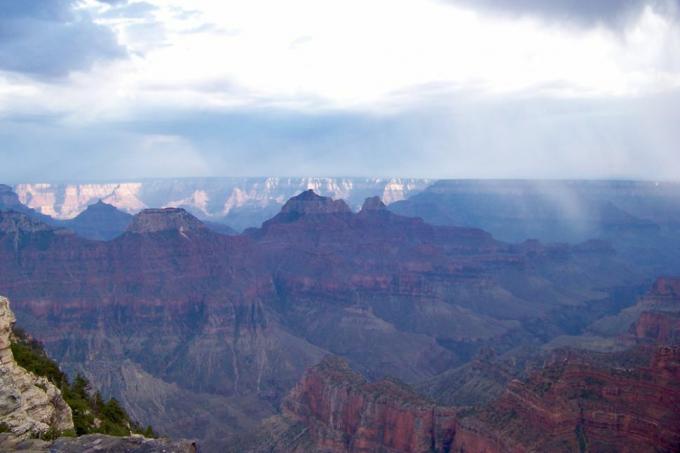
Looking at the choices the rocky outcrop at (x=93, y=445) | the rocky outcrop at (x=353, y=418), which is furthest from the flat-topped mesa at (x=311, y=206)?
the rocky outcrop at (x=93, y=445)

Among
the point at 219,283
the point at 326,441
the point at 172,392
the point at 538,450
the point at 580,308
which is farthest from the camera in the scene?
the point at 580,308

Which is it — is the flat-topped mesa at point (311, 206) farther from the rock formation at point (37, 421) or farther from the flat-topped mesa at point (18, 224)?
the rock formation at point (37, 421)

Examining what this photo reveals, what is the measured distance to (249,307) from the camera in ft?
436

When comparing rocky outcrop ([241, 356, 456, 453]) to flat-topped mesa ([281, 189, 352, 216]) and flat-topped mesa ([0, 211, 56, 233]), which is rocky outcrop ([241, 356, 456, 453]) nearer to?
flat-topped mesa ([0, 211, 56, 233])

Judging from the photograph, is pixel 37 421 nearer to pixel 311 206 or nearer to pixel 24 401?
pixel 24 401

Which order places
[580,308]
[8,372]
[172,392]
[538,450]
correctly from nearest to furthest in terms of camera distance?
[8,372] < [538,450] < [172,392] < [580,308]

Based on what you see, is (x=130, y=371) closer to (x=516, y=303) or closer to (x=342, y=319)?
(x=342, y=319)

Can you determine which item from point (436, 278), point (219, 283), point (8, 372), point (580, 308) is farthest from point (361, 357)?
point (8, 372)

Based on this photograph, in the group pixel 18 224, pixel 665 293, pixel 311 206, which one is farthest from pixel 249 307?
pixel 665 293

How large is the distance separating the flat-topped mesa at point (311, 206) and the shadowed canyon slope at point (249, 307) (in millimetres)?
393

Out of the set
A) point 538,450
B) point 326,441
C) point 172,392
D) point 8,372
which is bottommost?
point 172,392

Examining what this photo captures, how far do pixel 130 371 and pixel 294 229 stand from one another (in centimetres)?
7064

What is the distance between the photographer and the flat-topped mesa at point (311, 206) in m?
177

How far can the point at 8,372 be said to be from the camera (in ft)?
94.0
